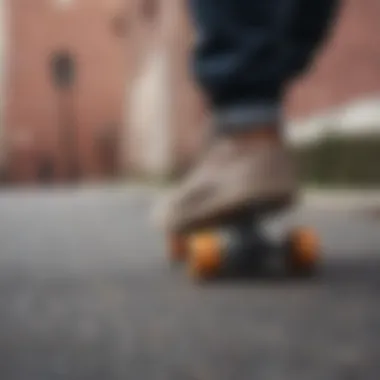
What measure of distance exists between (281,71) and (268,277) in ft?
0.62

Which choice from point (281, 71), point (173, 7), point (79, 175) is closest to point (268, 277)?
point (281, 71)

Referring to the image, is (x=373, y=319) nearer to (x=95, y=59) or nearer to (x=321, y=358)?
(x=321, y=358)

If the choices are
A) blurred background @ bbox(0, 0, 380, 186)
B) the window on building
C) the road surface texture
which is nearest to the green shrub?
the road surface texture

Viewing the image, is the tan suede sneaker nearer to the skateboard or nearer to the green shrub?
the skateboard

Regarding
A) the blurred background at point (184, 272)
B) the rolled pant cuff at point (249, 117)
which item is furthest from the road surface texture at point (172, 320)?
the rolled pant cuff at point (249, 117)

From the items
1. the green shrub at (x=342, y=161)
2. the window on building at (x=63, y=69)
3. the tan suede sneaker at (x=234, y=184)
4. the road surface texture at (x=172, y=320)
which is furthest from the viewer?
the window on building at (x=63, y=69)

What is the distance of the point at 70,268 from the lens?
3.05 feet

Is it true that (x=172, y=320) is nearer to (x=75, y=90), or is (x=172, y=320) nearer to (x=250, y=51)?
(x=250, y=51)

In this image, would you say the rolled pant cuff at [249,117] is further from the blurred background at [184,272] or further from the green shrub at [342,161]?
the green shrub at [342,161]

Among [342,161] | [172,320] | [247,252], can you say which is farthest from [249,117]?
[342,161]

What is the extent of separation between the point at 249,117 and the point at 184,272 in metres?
0.17

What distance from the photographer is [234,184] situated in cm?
80

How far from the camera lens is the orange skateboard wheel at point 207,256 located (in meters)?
0.82

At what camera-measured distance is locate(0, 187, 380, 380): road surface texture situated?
49cm
